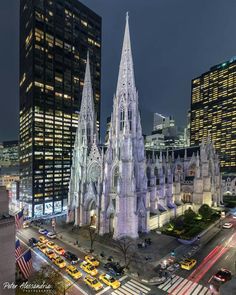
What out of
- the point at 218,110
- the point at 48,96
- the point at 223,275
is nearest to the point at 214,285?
the point at 223,275

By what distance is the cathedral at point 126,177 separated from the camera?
37469 mm

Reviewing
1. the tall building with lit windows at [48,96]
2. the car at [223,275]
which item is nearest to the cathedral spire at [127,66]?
the car at [223,275]

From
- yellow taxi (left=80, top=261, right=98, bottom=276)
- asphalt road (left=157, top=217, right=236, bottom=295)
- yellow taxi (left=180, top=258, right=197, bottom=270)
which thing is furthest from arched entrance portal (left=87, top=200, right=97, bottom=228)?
asphalt road (left=157, top=217, right=236, bottom=295)

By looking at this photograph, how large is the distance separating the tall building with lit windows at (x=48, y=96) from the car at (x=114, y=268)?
49.5 m

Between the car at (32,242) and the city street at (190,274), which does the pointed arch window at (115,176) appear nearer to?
the city street at (190,274)

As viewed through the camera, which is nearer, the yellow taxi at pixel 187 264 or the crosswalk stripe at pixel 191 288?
the crosswalk stripe at pixel 191 288

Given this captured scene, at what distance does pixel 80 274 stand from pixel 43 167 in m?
51.3

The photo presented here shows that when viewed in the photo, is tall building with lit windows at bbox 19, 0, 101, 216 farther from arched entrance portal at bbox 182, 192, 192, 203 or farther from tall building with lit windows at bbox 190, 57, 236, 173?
tall building with lit windows at bbox 190, 57, 236, 173

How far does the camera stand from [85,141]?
48.9 metres

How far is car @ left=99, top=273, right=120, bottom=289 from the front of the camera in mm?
22641

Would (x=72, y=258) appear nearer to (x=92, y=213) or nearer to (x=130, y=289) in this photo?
(x=130, y=289)

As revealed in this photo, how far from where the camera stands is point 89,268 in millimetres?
25719

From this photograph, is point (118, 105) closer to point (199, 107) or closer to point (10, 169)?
point (10, 169)

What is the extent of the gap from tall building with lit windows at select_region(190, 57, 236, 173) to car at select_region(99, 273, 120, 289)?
11288cm
